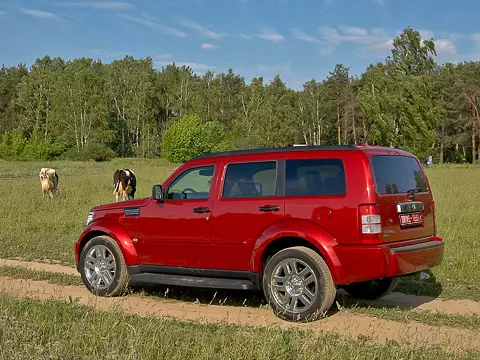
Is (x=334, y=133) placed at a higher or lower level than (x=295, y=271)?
higher

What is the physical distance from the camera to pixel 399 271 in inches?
273

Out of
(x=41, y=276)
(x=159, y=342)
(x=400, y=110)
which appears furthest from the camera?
(x=400, y=110)

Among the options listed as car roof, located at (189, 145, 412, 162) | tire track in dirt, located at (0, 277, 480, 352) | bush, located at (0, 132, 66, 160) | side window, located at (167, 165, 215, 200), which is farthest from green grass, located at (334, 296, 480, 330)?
bush, located at (0, 132, 66, 160)

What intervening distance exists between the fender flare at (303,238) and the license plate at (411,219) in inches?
36.6

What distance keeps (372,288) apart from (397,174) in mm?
1853

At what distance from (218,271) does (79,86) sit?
75.3m

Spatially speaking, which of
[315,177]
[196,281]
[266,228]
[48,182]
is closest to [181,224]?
[196,281]

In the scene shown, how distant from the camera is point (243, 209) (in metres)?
7.73

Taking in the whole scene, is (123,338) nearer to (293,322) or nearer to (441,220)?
(293,322)

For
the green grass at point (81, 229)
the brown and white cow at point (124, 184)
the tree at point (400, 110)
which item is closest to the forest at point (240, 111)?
the tree at point (400, 110)

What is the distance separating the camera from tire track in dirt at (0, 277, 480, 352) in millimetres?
6371

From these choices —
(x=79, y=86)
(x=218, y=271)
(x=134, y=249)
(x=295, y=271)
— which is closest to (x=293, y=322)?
(x=295, y=271)

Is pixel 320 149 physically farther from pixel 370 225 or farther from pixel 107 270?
pixel 107 270

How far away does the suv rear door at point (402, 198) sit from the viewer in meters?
7.08
